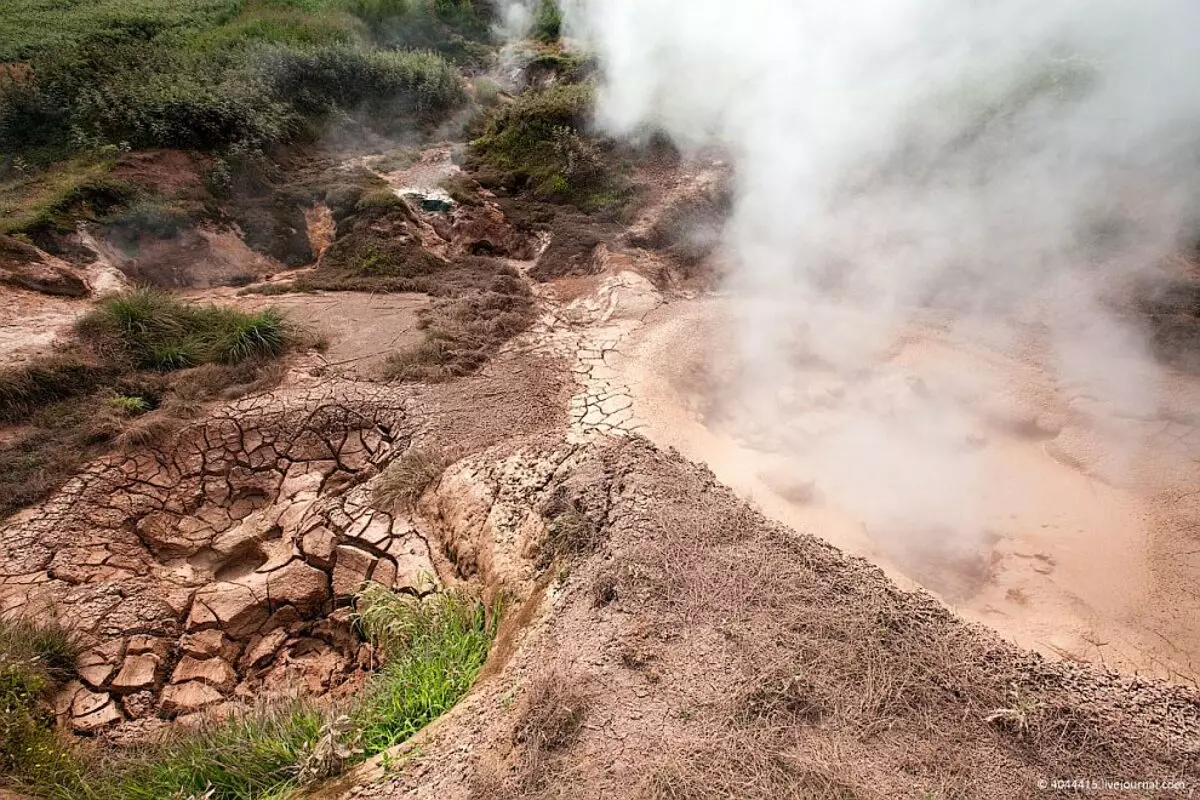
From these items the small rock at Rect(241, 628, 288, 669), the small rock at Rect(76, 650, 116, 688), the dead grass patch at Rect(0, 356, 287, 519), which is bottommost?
the small rock at Rect(241, 628, 288, 669)

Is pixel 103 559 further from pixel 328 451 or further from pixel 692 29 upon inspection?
pixel 692 29

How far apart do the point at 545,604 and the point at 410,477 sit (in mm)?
1497

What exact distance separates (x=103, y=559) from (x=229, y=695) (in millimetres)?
1169

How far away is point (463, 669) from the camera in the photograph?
2.60m

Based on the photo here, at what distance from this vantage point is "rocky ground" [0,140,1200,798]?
2.00 meters

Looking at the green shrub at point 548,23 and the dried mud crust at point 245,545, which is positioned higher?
the green shrub at point 548,23

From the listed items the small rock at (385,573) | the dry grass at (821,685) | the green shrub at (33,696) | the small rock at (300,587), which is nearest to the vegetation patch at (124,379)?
the green shrub at (33,696)

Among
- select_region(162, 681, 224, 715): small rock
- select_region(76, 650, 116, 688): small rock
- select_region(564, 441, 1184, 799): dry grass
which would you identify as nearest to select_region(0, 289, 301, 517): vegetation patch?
select_region(76, 650, 116, 688): small rock

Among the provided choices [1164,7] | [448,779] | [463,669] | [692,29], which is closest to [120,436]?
[463,669]

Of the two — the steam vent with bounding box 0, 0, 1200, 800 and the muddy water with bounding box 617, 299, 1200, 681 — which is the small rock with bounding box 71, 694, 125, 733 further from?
the muddy water with bounding box 617, 299, 1200, 681

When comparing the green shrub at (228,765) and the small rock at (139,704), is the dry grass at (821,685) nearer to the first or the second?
the green shrub at (228,765)

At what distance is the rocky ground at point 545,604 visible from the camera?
1996 millimetres

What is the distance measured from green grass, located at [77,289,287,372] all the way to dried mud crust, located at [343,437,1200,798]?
3501 millimetres

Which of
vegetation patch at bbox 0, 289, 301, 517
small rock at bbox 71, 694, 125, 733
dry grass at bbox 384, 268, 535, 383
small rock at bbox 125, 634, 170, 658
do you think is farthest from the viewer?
dry grass at bbox 384, 268, 535, 383
